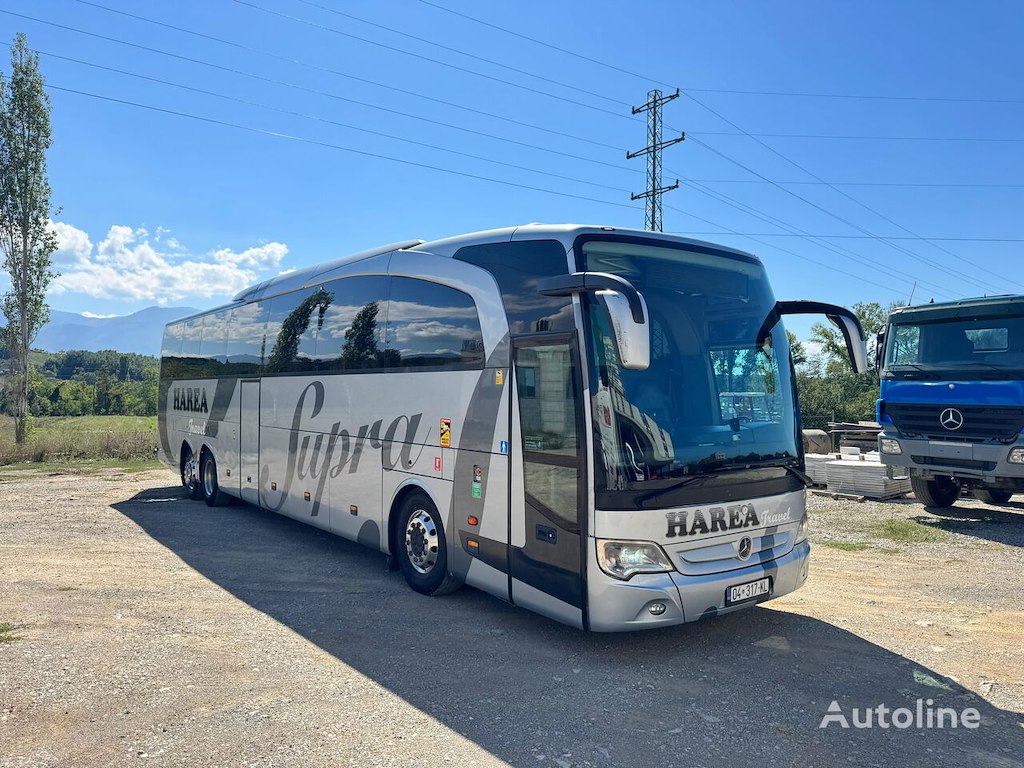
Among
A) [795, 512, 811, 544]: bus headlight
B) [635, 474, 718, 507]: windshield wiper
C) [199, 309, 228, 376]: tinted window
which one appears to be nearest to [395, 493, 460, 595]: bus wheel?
[635, 474, 718, 507]: windshield wiper

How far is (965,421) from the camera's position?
10727 millimetres

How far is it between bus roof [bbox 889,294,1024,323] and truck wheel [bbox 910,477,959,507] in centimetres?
284

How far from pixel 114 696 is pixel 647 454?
12.9ft

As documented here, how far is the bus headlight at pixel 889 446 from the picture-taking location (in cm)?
1166

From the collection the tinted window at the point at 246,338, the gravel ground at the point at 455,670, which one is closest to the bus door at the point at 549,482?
the gravel ground at the point at 455,670

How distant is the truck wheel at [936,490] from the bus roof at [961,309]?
284cm

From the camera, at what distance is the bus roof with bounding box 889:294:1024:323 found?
10.6 m

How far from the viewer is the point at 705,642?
573 centimetres

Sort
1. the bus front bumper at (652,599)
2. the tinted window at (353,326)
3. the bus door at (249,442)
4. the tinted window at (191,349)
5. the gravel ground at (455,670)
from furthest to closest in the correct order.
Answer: the tinted window at (191,349), the bus door at (249,442), the tinted window at (353,326), the bus front bumper at (652,599), the gravel ground at (455,670)

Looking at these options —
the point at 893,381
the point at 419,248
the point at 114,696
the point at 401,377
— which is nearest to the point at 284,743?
the point at 114,696

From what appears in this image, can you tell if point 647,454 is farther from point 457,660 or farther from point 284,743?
point 284,743

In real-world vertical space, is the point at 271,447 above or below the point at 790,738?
above

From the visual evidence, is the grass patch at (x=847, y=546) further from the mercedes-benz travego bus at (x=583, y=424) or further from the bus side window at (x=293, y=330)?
the bus side window at (x=293, y=330)

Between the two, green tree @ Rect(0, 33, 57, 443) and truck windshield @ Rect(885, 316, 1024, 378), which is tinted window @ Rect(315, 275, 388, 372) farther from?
green tree @ Rect(0, 33, 57, 443)
